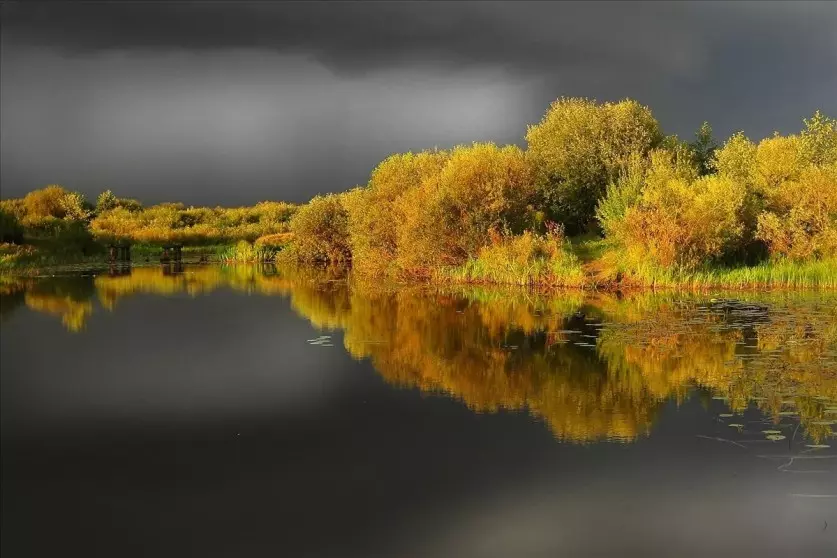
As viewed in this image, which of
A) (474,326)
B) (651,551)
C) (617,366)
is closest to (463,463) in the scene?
(651,551)

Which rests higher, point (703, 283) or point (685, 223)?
point (685, 223)

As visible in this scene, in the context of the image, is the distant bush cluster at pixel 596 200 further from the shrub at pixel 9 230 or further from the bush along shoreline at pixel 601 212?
the shrub at pixel 9 230

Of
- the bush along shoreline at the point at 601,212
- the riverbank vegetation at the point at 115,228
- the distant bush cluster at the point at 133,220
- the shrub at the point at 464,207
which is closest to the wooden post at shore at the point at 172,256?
the riverbank vegetation at the point at 115,228

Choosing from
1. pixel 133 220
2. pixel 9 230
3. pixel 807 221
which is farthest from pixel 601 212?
pixel 133 220

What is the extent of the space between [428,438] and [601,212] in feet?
70.0

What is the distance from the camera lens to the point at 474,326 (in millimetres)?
19516

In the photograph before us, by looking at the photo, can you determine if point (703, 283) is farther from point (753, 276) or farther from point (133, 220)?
point (133, 220)

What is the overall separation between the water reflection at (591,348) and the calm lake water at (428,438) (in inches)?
3.1

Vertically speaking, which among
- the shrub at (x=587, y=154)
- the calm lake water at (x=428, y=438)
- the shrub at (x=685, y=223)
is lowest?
the calm lake water at (x=428, y=438)

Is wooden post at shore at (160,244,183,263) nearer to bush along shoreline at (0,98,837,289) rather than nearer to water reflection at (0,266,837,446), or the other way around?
bush along shoreline at (0,98,837,289)

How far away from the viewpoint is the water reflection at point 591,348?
10.9 meters

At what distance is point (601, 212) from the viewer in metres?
29.6

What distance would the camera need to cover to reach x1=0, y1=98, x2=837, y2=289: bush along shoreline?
26.5 metres

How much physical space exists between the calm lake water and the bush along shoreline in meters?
7.13
